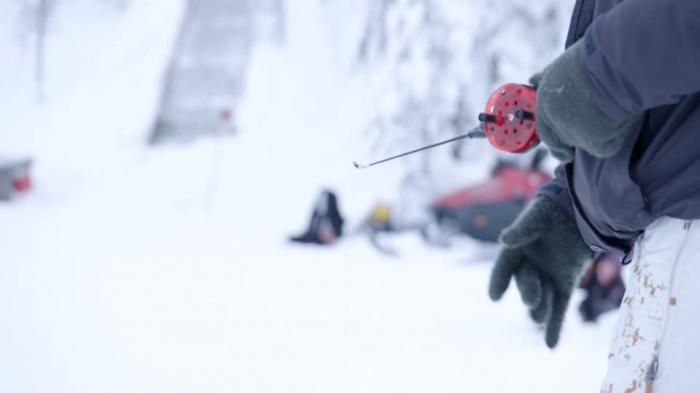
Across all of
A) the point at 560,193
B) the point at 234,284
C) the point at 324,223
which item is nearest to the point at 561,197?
the point at 560,193

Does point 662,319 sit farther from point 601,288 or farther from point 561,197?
point 601,288

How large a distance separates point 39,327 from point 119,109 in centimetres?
1020

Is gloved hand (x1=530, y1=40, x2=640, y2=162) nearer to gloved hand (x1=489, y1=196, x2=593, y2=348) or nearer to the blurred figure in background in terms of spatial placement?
gloved hand (x1=489, y1=196, x2=593, y2=348)

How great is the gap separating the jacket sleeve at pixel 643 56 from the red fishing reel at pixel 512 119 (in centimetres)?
22

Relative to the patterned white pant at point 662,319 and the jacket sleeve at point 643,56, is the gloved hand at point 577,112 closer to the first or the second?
the jacket sleeve at point 643,56

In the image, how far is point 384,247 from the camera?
19.1ft

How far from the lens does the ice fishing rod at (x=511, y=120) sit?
110 centimetres

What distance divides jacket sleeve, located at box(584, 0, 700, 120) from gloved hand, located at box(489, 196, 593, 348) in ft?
1.56

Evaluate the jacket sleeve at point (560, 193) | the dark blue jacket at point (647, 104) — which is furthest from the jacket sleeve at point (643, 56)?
the jacket sleeve at point (560, 193)

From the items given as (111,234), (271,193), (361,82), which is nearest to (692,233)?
(111,234)

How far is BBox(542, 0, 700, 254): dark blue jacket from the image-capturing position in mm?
803

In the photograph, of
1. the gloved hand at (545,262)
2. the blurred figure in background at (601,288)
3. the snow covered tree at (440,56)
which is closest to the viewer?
the gloved hand at (545,262)

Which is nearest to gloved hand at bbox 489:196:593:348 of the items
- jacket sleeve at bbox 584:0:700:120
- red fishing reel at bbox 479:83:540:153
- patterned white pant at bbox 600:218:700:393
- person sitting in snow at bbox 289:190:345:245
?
red fishing reel at bbox 479:83:540:153

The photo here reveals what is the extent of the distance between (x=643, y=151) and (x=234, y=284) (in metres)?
3.23
